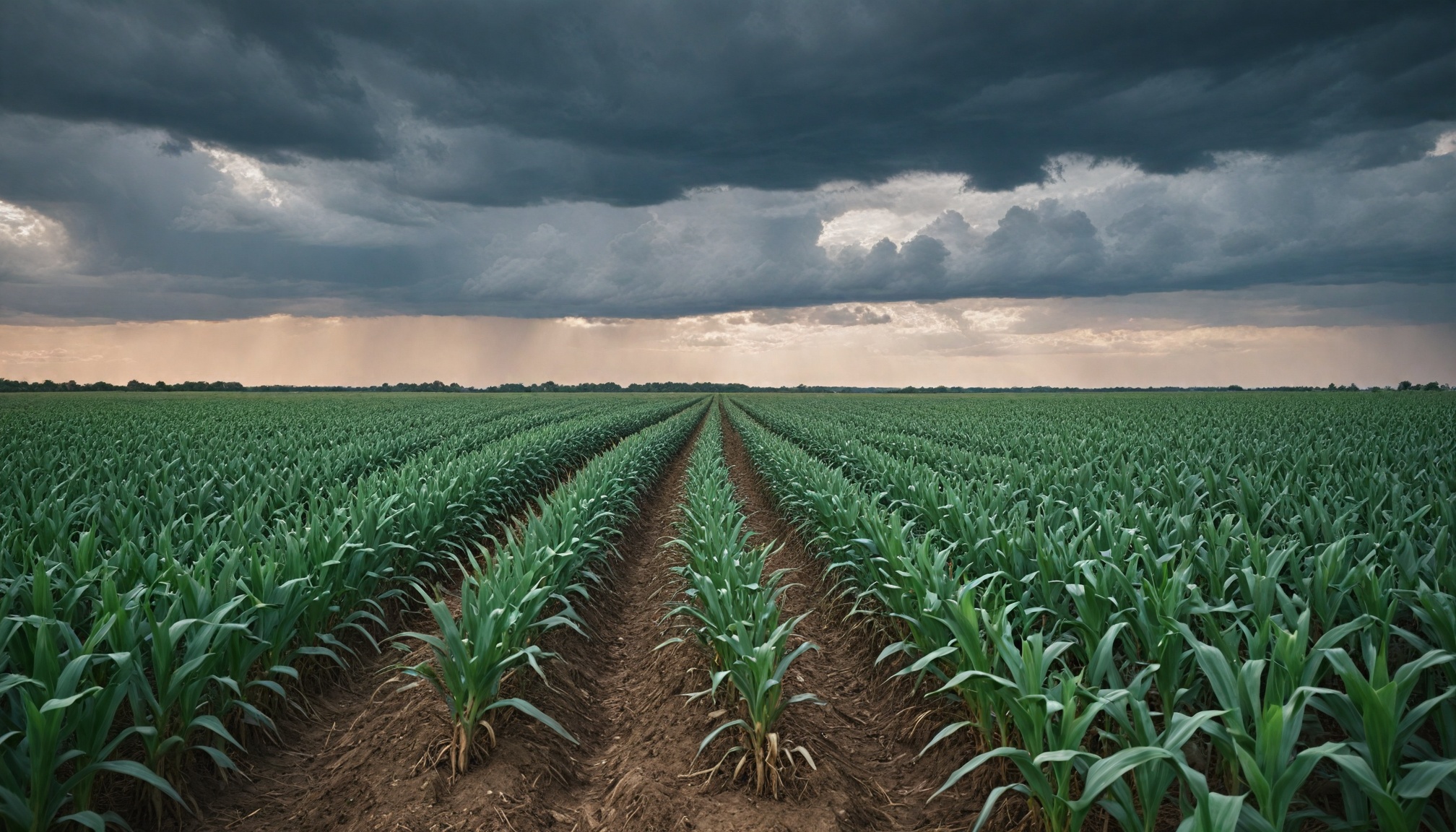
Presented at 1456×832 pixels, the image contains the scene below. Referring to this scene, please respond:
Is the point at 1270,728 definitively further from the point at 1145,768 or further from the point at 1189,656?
the point at 1189,656

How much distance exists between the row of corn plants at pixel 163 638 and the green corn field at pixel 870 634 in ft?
0.08

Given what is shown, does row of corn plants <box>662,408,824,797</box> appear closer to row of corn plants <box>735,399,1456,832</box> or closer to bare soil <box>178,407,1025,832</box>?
bare soil <box>178,407,1025,832</box>

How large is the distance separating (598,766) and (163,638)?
9.30ft

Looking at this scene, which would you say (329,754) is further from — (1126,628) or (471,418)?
(471,418)

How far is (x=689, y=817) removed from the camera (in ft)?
13.6

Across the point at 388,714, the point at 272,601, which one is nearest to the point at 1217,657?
the point at 388,714

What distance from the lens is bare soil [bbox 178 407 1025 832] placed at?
13.7 ft

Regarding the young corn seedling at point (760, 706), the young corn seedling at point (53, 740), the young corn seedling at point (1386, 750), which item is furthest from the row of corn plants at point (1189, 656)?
the young corn seedling at point (53, 740)

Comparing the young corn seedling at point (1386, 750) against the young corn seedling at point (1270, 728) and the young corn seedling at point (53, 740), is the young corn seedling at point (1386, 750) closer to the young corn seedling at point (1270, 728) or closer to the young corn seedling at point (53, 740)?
the young corn seedling at point (1270, 728)

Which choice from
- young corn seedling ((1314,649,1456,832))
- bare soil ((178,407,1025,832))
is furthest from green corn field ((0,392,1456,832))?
bare soil ((178,407,1025,832))

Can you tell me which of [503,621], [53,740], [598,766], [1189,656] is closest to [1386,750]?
[1189,656]

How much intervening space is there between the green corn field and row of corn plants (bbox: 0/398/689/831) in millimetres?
25

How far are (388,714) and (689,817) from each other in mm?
2640

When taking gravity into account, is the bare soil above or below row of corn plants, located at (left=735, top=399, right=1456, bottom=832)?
below
